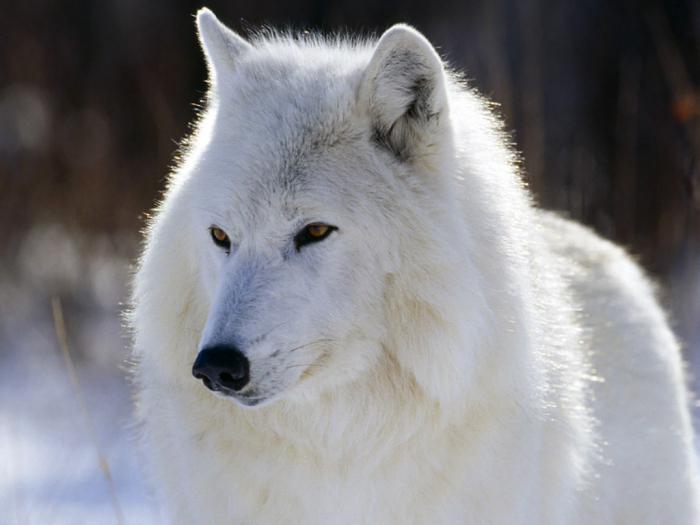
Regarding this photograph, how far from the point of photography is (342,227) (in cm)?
262

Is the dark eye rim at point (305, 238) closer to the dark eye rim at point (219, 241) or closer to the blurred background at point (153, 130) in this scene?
the dark eye rim at point (219, 241)

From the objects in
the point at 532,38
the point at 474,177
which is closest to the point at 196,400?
the point at 474,177

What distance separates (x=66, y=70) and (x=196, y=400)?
7517 mm

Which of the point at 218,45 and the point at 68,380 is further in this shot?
the point at 68,380

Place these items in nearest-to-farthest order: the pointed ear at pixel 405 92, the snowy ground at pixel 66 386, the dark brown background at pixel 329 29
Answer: the pointed ear at pixel 405 92
the snowy ground at pixel 66 386
the dark brown background at pixel 329 29

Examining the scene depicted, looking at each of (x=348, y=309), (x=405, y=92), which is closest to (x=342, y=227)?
(x=348, y=309)

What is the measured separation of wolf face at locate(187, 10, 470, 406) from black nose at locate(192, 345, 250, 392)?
0.04m

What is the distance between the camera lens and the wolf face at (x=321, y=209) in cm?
254

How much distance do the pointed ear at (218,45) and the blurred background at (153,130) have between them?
162 inches

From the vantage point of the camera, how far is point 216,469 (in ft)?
9.34

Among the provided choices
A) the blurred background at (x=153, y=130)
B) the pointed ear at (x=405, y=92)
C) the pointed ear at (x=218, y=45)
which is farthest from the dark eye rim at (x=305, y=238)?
the blurred background at (x=153, y=130)

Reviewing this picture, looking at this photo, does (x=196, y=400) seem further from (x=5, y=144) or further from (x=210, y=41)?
(x=5, y=144)

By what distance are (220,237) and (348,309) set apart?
414mm

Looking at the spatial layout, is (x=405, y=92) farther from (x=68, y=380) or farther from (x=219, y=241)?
(x=68, y=380)
